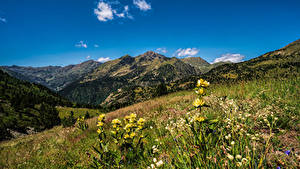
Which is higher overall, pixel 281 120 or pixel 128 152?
pixel 281 120

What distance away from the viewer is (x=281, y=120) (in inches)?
159

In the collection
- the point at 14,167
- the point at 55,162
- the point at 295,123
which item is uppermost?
the point at 295,123

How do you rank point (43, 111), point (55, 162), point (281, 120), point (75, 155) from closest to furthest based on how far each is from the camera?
point (281, 120), point (55, 162), point (75, 155), point (43, 111)

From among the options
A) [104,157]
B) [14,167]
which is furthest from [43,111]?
[104,157]

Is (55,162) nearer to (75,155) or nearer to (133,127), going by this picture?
(75,155)

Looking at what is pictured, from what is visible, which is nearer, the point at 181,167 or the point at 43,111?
the point at 181,167

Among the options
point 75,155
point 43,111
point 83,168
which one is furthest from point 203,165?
point 43,111

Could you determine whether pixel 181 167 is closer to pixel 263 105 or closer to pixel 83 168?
pixel 83 168

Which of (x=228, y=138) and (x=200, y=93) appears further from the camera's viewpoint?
(x=228, y=138)

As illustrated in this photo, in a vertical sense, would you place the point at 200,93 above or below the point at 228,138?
above

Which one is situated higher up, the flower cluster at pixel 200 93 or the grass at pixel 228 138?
the flower cluster at pixel 200 93

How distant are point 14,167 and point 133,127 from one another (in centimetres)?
643

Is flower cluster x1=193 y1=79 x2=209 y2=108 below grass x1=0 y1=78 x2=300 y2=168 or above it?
above

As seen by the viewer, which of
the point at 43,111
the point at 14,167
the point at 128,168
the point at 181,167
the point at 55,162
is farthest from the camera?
the point at 43,111
